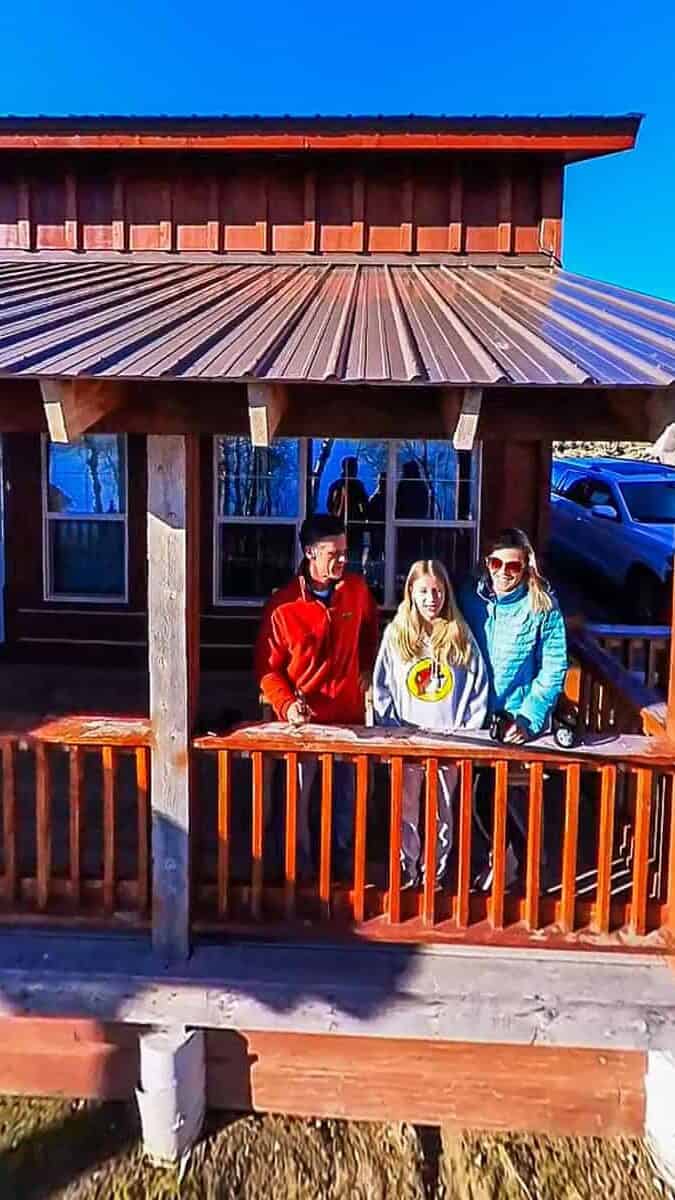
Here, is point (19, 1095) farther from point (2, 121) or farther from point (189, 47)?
point (189, 47)

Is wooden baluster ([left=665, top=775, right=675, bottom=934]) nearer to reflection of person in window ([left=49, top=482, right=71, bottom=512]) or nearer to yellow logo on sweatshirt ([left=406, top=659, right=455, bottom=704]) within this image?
yellow logo on sweatshirt ([left=406, top=659, right=455, bottom=704])

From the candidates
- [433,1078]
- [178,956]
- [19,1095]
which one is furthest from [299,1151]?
[19,1095]

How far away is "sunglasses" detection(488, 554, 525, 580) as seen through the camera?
149 inches

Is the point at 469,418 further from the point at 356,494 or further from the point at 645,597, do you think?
the point at 645,597

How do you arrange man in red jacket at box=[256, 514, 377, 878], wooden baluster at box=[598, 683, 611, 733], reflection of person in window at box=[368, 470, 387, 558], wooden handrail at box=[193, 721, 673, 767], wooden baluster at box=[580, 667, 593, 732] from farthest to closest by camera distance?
reflection of person in window at box=[368, 470, 387, 558] < wooden baluster at box=[580, 667, 593, 732] < wooden baluster at box=[598, 683, 611, 733] < man in red jacket at box=[256, 514, 377, 878] < wooden handrail at box=[193, 721, 673, 767]

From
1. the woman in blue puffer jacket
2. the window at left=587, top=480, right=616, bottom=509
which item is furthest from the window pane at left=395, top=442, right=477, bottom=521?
the window at left=587, top=480, right=616, bottom=509

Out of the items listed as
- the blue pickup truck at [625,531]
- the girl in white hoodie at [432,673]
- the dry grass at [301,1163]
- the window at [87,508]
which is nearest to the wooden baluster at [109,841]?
the dry grass at [301,1163]

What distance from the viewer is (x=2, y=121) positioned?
6.24 meters

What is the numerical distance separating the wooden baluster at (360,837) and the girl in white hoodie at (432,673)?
239mm

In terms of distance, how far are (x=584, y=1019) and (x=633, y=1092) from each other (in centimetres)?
42

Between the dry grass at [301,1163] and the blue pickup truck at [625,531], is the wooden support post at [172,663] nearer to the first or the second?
the dry grass at [301,1163]

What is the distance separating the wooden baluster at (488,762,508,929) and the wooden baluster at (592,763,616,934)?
1.12 ft

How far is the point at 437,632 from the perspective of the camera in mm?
3744

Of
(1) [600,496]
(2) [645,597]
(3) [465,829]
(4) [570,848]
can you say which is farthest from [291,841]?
(1) [600,496]
